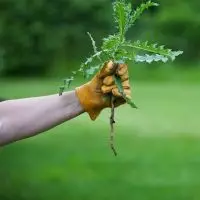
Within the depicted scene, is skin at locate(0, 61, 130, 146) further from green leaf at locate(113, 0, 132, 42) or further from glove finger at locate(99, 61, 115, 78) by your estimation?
green leaf at locate(113, 0, 132, 42)

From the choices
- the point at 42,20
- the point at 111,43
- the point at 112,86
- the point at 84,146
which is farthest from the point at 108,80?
the point at 84,146

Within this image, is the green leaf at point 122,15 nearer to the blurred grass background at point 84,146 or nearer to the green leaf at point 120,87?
the green leaf at point 120,87

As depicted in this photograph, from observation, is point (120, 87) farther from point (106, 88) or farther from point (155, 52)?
point (155, 52)

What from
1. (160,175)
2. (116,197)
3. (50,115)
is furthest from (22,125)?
(160,175)

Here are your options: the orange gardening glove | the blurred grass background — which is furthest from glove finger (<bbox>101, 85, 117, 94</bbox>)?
the blurred grass background

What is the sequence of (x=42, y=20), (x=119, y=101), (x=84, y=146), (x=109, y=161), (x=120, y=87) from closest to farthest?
(x=120, y=87) → (x=119, y=101) → (x=42, y=20) → (x=109, y=161) → (x=84, y=146)

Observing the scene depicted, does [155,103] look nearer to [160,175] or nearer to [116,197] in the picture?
[160,175]
